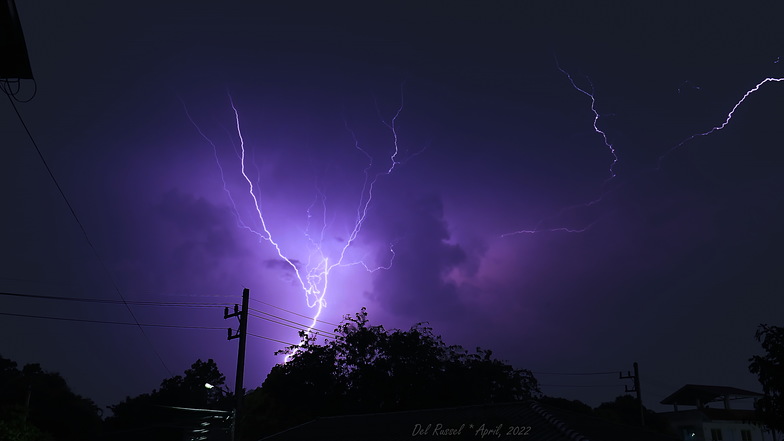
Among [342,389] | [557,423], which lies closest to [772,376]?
[557,423]

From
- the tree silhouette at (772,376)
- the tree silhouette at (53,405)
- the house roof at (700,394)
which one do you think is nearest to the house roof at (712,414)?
the house roof at (700,394)

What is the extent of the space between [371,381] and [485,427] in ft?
59.5

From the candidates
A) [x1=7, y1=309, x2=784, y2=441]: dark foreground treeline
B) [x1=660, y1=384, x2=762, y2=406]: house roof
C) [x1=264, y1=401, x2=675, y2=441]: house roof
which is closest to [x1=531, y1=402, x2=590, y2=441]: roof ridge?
[x1=264, y1=401, x2=675, y2=441]: house roof

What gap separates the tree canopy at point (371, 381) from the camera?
3159cm

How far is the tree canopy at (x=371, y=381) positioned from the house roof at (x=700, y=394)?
14160 millimetres

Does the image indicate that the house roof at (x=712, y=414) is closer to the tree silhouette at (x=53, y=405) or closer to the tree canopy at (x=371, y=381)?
the tree canopy at (x=371, y=381)

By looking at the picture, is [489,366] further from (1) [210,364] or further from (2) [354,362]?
(1) [210,364]

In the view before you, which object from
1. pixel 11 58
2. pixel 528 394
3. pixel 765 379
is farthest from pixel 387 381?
pixel 11 58

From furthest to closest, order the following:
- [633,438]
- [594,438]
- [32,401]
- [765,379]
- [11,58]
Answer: [32,401] → [765,379] → [633,438] → [594,438] → [11,58]

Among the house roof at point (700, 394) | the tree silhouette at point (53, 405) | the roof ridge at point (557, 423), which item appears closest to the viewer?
the roof ridge at point (557, 423)

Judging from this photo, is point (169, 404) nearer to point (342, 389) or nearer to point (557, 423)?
point (342, 389)

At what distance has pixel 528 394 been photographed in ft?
119

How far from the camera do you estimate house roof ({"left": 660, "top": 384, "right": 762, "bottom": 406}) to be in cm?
3962

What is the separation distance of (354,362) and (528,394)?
11468 millimetres
